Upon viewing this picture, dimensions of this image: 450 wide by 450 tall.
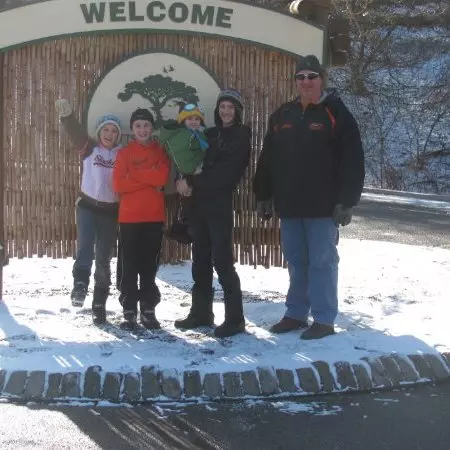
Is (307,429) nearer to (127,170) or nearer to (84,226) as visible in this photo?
(127,170)

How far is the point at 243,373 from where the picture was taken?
442 centimetres

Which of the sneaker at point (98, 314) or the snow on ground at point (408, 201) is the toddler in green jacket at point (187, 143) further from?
the snow on ground at point (408, 201)

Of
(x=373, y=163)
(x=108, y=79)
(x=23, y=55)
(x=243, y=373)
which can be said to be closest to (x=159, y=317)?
(x=243, y=373)

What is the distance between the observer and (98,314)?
5.44 m

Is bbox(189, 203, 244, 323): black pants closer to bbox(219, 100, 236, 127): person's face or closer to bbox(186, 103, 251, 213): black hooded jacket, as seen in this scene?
bbox(186, 103, 251, 213): black hooded jacket

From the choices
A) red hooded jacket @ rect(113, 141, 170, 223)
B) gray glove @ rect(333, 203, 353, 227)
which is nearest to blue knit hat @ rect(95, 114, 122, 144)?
red hooded jacket @ rect(113, 141, 170, 223)

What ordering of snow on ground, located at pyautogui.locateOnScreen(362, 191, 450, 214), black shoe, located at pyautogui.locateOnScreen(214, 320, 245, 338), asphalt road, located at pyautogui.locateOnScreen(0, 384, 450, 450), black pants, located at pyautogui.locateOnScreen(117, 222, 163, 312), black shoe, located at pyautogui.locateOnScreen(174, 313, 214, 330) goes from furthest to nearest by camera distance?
snow on ground, located at pyautogui.locateOnScreen(362, 191, 450, 214) → black shoe, located at pyautogui.locateOnScreen(174, 313, 214, 330) → black pants, located at pyautogui.locateOnScreen(117, 222, 163, 312) → black shoe, located at pyautogui.locateOnScreen(214, 320, 245, 338) → asphalt road, located at pyautogui.locateOnScreen(0, 384, 450, 450)

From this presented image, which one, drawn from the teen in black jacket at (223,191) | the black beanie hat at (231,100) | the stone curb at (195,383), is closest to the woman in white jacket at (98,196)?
the teen in black jacket at (223,191)

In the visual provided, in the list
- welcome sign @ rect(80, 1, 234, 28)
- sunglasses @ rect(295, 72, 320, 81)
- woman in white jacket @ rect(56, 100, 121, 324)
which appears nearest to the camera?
sunglasses @ rect(295, 72, 320, 81)

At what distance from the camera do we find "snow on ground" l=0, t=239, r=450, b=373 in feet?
15.1

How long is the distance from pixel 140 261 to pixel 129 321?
1.39 feet

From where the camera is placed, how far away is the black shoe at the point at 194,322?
5.40 metres

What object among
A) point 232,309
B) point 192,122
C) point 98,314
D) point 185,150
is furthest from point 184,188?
point 98,314

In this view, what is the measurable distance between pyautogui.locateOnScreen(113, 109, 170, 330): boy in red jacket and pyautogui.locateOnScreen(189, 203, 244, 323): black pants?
0.27m
